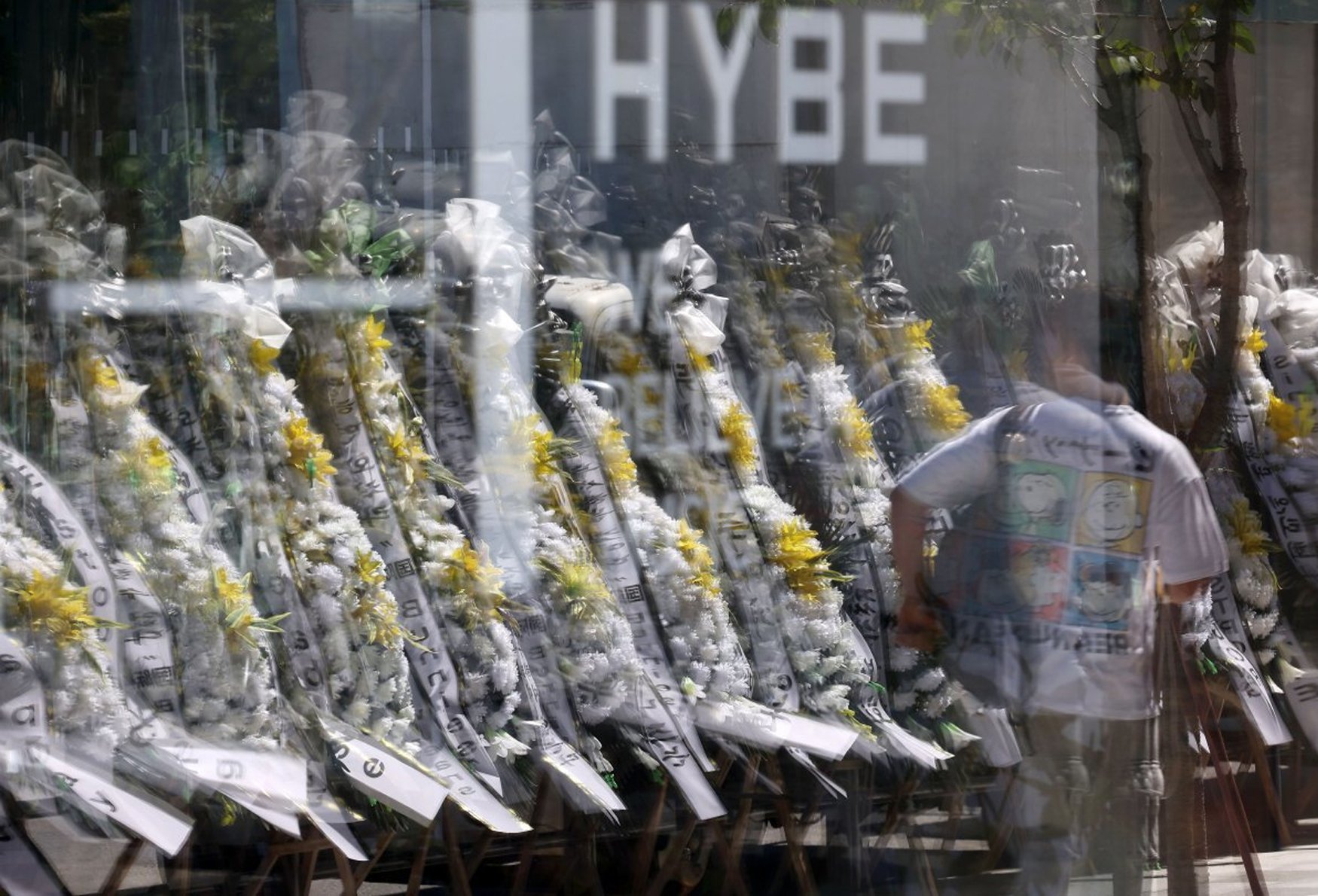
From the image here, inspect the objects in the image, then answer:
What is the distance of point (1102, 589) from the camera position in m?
3.31

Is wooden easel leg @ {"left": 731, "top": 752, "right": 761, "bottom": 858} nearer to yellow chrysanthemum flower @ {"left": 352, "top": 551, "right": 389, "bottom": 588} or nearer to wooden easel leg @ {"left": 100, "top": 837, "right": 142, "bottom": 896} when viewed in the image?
yellow chrysanthemum flower @ {"left": 352, "top": 551, "right": 389, "bottom": 588}

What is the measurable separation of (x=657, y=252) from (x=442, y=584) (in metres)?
0.80

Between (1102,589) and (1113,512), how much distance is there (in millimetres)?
166

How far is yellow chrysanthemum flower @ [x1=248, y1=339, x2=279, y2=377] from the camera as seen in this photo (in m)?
2.95

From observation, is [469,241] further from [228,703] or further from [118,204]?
[228,703]

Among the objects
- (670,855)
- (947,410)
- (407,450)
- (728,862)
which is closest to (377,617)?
(407,450)

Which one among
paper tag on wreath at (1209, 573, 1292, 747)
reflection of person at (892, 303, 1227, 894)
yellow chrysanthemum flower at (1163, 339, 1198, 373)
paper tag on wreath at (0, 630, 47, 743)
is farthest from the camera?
paper tag on wreath at (1209, 573, 1292, 747)

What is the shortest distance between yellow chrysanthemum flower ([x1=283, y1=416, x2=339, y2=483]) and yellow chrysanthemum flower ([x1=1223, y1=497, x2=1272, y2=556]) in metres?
2.09

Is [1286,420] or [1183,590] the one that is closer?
[1183,590]

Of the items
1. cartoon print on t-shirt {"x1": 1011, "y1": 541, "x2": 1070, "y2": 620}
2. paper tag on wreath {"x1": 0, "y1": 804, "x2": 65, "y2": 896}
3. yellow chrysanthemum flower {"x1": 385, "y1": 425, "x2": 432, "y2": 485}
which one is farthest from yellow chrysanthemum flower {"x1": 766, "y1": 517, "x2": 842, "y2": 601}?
paper tag on wreath {"x1": 0, "y1": 804, "x2": 65, "y2": 896}

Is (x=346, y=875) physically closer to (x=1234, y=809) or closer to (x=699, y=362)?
(x=699, y=362)

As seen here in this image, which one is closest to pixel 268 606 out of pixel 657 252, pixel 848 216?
pixel 657 252

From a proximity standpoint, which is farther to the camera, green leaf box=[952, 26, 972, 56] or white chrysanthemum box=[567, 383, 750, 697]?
green leaf box=[952, 26, 972, 56]

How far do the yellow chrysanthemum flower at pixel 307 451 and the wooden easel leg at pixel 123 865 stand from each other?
745 millimetres
